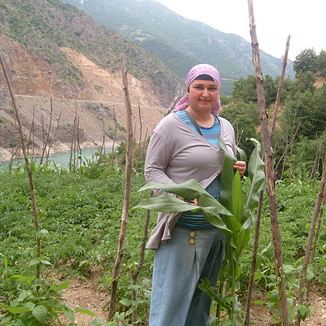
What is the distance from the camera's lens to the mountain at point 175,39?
86.1 meters

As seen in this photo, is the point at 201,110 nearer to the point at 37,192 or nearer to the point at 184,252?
the point at 184,252

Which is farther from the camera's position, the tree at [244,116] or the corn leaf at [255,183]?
the tree at [244,116]

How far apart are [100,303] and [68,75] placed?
41771 mm

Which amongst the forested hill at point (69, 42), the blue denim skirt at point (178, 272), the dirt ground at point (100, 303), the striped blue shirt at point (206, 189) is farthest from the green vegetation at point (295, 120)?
the forested hill at point (69, 42)

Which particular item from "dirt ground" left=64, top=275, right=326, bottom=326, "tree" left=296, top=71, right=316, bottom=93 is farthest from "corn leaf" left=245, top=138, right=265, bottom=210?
"tree" left=296, top=71, right=316, bottom=93

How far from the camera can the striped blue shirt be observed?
1315 millimetres

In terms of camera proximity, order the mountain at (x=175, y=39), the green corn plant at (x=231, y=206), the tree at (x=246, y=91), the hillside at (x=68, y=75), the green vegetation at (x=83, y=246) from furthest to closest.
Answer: the mountain at (x=175, y=39) < the hillside at (x=68, y=75) < the tree at (x=246, y=91) < the green vegetation at (x=83, y=246) < the green corn plant at (x=231, y=206)

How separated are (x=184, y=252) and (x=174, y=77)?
5891 centimetres

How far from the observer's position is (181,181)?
1.33 metres

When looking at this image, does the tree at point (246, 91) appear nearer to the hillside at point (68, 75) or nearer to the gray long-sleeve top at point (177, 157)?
the hillside at point (68, 75)

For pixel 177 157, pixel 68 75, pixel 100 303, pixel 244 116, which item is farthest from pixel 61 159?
pixel 177 157

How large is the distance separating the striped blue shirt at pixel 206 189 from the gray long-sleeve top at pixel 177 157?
0.03 meters

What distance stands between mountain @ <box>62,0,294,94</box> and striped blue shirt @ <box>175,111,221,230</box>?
3003 inches

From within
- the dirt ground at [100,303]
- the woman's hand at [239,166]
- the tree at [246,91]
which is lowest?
the dirt ground at [100,303]
